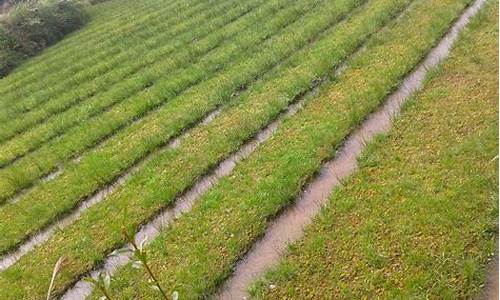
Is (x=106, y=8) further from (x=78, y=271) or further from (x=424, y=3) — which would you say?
(x=78, y=271)

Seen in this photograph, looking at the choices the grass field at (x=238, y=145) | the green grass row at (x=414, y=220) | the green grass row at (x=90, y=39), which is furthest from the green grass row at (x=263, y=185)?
the green grass row at (x=90, y=39)

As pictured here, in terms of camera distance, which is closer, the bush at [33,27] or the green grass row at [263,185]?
the green grass row at [263,185]

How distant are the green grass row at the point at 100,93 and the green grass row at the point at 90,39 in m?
4.59

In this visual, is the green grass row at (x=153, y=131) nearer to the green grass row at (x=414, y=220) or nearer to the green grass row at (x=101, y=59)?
the green grass row at (x=101, y=59)

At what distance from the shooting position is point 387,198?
42.2ft

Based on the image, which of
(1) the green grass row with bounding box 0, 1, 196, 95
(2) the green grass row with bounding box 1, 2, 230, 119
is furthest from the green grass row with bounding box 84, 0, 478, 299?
(1) the green grass row with bounding box 0, 1, 196, 95

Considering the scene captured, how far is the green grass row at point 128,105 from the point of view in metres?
18.9

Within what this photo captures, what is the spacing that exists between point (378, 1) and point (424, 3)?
8.12ft

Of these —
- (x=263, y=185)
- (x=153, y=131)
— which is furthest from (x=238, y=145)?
(x=153, y=131)

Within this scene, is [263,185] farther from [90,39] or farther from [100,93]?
[90,39]

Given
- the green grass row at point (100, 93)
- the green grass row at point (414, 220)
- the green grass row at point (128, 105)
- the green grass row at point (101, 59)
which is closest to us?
the green grass row at point (414, 220)

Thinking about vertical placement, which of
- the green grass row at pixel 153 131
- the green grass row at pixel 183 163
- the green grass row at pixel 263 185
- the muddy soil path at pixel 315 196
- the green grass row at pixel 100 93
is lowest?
the muddy soil path at pixel 315 196

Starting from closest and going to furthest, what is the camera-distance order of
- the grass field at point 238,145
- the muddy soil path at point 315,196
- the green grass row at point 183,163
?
the muddy soil path at point 315,196
the grass field at point 238,145
the green grass row at point 183,163

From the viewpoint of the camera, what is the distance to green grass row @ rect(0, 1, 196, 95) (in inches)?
1170
